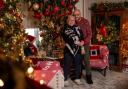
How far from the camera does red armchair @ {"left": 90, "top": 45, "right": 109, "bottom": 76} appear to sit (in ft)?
17.0

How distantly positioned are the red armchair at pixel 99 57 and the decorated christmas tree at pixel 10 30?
1.95 m

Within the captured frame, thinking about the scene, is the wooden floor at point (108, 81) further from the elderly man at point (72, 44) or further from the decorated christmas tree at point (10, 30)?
the decorated christmas tree at point (10, 30)

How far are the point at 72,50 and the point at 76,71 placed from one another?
403mm

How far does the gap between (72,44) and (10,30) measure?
125 cm

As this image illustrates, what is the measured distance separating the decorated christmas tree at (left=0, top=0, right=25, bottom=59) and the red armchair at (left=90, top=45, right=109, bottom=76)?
195 centimetres

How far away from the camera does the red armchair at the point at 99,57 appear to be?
517 centimetres

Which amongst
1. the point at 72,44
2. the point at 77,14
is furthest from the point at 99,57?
the point at 77,14

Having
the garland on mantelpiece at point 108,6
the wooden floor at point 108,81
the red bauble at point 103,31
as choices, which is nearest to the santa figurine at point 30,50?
the wooden floor at point 108,81

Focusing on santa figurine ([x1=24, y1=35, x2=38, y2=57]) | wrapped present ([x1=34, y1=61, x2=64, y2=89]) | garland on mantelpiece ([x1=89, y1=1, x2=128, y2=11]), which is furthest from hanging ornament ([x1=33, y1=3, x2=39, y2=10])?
garland on mantelpiece ([x1=89, y1=1, x2=128, y2=11])

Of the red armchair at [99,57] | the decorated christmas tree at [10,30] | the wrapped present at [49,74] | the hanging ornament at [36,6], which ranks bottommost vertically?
the red armchair at [99,57]

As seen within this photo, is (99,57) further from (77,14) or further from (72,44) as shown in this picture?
(77,14)

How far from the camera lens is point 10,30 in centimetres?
365

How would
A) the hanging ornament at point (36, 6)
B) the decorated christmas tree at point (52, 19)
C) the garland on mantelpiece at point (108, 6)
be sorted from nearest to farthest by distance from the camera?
the hanging ornament at point (36, 6)
the decorated christmas tree at point (52, 19)
the garland on mantelpiece at point (108, 6)

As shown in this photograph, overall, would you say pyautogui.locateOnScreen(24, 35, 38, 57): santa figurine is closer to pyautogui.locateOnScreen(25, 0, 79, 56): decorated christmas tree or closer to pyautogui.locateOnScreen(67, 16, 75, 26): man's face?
pyautogui.locateOnScreen(25, 0, 79, 56): decorated christmas tree
